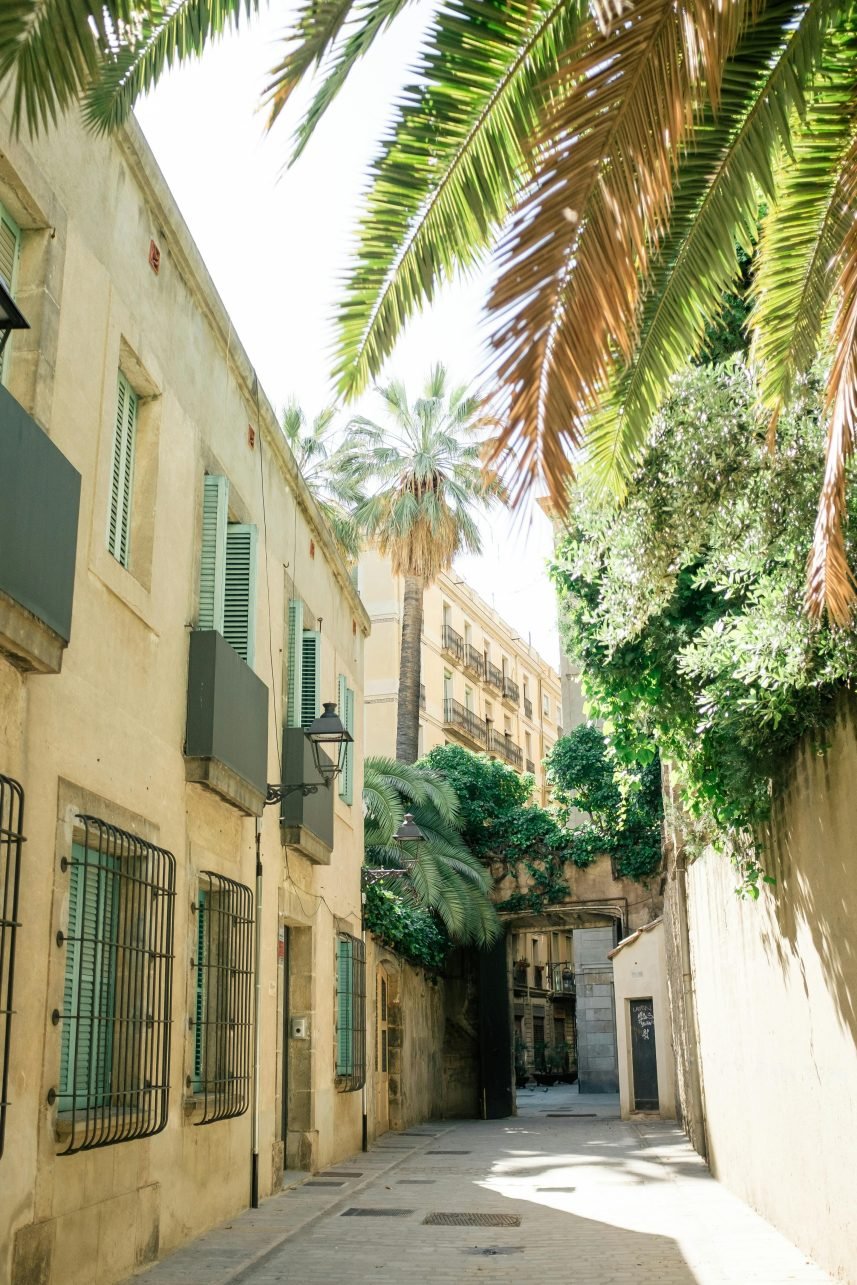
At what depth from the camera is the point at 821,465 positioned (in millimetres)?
6898

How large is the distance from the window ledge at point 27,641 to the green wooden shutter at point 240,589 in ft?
14.9

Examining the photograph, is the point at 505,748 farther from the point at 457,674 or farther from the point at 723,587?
the point at 723,587

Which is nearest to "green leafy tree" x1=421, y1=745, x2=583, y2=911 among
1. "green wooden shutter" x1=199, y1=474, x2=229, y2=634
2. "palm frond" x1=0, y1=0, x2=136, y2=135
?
"green wooden shutter" x1=199, y1=474, x2=229, y2=634

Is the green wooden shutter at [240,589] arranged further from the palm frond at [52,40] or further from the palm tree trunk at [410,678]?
the palm tree trunk at [410,678]

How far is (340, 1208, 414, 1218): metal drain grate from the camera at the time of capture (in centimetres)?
1066

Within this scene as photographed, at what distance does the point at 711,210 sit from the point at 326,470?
81.0ft

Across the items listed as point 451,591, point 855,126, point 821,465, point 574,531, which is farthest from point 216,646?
point 451,591

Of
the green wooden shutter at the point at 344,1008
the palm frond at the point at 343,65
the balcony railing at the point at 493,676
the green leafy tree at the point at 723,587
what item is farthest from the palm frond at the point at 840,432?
the balcony railing at the point at 493,676

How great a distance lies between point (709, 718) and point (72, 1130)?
4433 mm

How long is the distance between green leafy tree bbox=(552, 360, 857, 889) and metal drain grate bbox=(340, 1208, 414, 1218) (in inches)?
170

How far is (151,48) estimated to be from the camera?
182 inches

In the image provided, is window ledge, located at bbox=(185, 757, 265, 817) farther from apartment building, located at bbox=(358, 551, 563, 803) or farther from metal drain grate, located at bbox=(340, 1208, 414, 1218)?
apartment building, located at bbox=(358, 551, 563, 803)

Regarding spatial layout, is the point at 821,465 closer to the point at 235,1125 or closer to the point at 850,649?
the point at 850,649

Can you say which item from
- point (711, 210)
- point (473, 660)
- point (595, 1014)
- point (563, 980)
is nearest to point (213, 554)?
point (711, 210)
